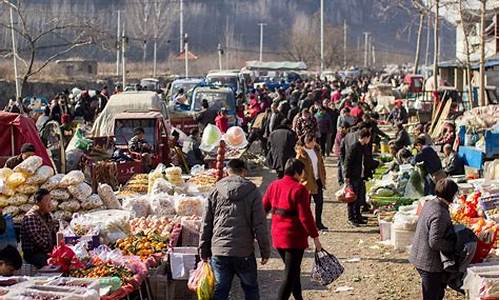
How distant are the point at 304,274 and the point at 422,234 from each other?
3.36 metres

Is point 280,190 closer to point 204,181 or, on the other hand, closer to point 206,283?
point 206,283

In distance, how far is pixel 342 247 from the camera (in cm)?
1323

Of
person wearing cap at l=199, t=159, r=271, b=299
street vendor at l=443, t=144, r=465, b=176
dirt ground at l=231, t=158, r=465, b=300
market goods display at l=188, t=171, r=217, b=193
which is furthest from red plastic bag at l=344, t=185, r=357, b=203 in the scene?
person wearing cap at l=199, t=159, r=271, b=299

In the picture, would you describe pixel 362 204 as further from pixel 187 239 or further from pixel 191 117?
pixel 191 117

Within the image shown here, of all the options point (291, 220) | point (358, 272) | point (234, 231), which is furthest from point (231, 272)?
point (358, 272)

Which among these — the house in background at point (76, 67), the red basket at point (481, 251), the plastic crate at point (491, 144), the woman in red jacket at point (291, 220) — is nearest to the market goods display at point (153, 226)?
the woman in red jacket at point (291, 220)

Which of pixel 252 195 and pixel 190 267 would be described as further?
pixel 190 267

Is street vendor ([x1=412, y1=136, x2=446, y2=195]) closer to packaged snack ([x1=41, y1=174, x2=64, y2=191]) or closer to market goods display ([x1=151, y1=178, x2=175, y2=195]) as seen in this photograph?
market goods display ([x1=151, y1=178, x2=175, y2=195])

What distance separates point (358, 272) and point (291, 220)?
9.75 feet

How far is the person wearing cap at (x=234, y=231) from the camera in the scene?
8484 millimetres

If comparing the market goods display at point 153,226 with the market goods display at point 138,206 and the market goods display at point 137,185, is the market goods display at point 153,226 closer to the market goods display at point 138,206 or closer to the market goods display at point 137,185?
the market goods display at point 138,206

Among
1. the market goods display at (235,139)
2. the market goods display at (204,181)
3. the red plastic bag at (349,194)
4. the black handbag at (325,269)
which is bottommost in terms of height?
the black handbag at (325,269)

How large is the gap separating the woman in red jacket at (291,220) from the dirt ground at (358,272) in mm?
1458

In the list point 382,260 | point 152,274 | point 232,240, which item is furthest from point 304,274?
point 232,240
